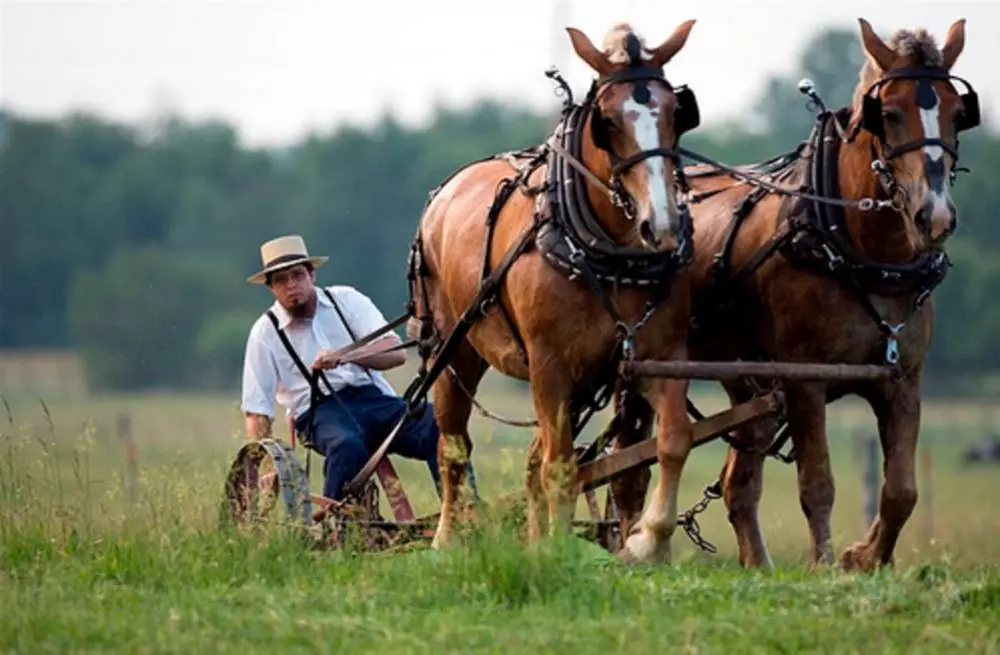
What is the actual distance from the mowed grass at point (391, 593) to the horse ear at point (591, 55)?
1.62 meters

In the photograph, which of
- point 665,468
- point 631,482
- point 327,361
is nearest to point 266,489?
point 327,361

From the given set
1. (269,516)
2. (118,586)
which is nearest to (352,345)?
(269,516)

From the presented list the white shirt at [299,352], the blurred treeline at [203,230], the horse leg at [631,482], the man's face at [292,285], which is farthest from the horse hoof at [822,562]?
the blurred treeline at [203,230]

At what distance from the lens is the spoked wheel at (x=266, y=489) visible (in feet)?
31.7

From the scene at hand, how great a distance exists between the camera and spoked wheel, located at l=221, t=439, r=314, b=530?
9662 mm

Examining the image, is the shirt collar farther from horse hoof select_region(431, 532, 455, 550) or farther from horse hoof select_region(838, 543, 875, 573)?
horse hoof select_region(838, 543, 875, 573)

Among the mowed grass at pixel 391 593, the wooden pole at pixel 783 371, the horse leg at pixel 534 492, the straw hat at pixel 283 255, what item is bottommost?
the mowed grass at pixel 391 593

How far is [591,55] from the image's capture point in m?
9.00

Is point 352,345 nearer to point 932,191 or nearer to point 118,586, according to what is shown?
point 118,586

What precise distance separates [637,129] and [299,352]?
3.27m

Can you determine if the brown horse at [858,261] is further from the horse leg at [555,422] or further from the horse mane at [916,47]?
the horse leg at [555,422]

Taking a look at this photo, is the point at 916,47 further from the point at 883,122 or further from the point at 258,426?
the point at 258,426

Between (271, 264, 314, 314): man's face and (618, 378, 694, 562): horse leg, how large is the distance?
279cm

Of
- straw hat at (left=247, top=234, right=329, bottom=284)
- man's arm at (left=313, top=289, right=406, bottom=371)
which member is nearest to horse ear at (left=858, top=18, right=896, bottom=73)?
man's arm at (left=313, top=289, right=406, bottom=371)
